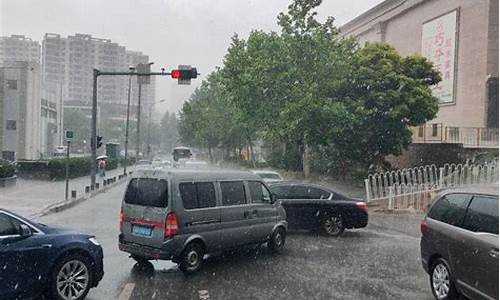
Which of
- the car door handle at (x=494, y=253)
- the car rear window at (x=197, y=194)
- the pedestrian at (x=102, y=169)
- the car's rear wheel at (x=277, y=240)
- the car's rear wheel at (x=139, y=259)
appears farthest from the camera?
the pedestrian at (x=102, y=169)

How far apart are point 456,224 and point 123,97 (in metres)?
73.9

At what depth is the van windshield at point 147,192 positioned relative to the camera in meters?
8.69

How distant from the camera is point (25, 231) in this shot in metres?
6.52

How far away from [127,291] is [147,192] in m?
1.91

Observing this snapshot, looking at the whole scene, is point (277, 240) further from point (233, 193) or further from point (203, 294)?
point (203, 294)

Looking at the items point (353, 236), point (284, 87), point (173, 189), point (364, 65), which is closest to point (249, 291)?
point (173, 189)

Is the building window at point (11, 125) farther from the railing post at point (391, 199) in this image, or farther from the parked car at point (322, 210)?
the parked car at point (322, 210)

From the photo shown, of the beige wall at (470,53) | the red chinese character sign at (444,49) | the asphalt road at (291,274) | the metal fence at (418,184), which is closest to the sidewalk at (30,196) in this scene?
the asphalt road at (291,274)

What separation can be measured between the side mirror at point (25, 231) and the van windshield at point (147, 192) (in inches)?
97.1

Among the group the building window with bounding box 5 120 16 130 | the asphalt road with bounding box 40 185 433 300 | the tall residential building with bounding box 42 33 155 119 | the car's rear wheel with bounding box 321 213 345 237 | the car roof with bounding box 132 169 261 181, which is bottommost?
the asphalt road with bounding box 40 185 433 300

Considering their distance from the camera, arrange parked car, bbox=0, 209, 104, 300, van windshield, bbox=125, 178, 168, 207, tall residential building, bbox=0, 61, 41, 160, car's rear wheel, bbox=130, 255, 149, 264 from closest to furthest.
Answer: parked car, bbox=0, 209, 104, 300, van windshield, bbox=125, 178, 168, 207, car's rear wheel, bbox=130, 255, 149, 264, tall residential building, bbox=0, 61, 41, 160

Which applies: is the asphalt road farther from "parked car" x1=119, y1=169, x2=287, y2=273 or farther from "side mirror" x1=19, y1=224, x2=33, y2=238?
"side mirror" x1=19, y1=224, x2=33, y2=238

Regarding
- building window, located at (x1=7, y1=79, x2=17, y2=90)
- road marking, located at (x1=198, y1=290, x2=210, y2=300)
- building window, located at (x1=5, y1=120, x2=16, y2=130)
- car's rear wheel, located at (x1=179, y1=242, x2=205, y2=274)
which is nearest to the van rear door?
car's rear wheel, located at (x1=179, y1=242, x2=205, y2=274)

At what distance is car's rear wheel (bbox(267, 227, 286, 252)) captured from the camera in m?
10.7
